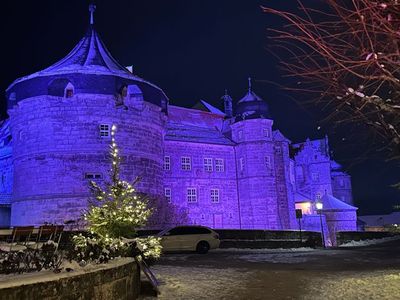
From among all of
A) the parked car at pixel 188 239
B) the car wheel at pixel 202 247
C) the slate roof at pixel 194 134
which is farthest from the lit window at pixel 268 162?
the car wheel at pixel 202 247

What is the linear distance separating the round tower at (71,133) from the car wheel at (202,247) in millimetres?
9300

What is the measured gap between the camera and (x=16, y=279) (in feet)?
17.8

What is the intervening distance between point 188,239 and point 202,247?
83 centimetres

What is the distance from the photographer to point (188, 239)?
20.6m

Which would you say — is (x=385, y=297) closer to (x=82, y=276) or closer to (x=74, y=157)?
(x=82, y=276)

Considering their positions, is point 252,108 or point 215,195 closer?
point 215,195

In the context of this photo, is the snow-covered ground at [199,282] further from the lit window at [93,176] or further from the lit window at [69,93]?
the lit window at [69,93]

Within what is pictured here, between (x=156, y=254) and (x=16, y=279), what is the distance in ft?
17.3

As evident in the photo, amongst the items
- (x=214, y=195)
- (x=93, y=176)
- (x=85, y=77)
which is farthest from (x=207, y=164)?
(x=85, y=77)

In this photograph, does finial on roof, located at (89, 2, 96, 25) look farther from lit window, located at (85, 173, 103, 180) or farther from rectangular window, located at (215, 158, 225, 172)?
rectangular window, located at (215, 158, 225, 172)

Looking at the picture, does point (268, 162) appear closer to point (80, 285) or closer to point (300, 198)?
point (300, 198)

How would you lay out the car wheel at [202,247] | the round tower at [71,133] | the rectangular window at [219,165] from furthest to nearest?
the rectangular window at [219,165]
the round tower at [71,133]
the car wheel at [202,247]

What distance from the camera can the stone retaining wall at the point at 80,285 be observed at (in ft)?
17.0

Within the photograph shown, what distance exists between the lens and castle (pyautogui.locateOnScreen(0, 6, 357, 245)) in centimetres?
2800
